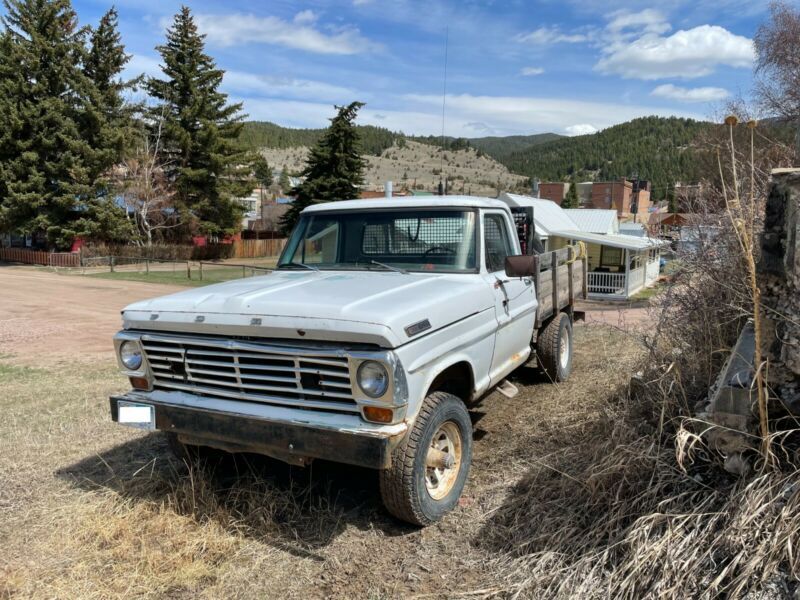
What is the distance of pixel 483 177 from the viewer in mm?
130375

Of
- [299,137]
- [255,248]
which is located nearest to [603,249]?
[255,248]

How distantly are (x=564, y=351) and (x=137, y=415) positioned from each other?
15.9ft

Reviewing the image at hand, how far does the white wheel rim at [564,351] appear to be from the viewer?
6.62m

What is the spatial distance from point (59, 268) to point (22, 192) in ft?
15.8

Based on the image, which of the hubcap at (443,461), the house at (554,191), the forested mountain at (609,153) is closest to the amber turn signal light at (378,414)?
the hubcap at (443,461)

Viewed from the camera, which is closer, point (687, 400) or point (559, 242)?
point (687, 400)

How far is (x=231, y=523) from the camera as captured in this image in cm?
365

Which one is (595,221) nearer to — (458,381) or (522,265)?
(522,265)

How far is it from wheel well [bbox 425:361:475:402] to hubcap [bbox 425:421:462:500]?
302 mm

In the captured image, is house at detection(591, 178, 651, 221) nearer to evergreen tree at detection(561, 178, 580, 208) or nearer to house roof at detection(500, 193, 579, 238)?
evergreen tree at detection(561, 178, 580, 208)

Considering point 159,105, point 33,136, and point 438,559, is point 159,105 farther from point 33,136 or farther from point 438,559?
point 438,559

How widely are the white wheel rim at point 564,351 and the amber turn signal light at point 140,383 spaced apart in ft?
14.2

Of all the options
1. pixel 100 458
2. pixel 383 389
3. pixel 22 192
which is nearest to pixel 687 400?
pixel 383 389

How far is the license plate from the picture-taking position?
143 inches
